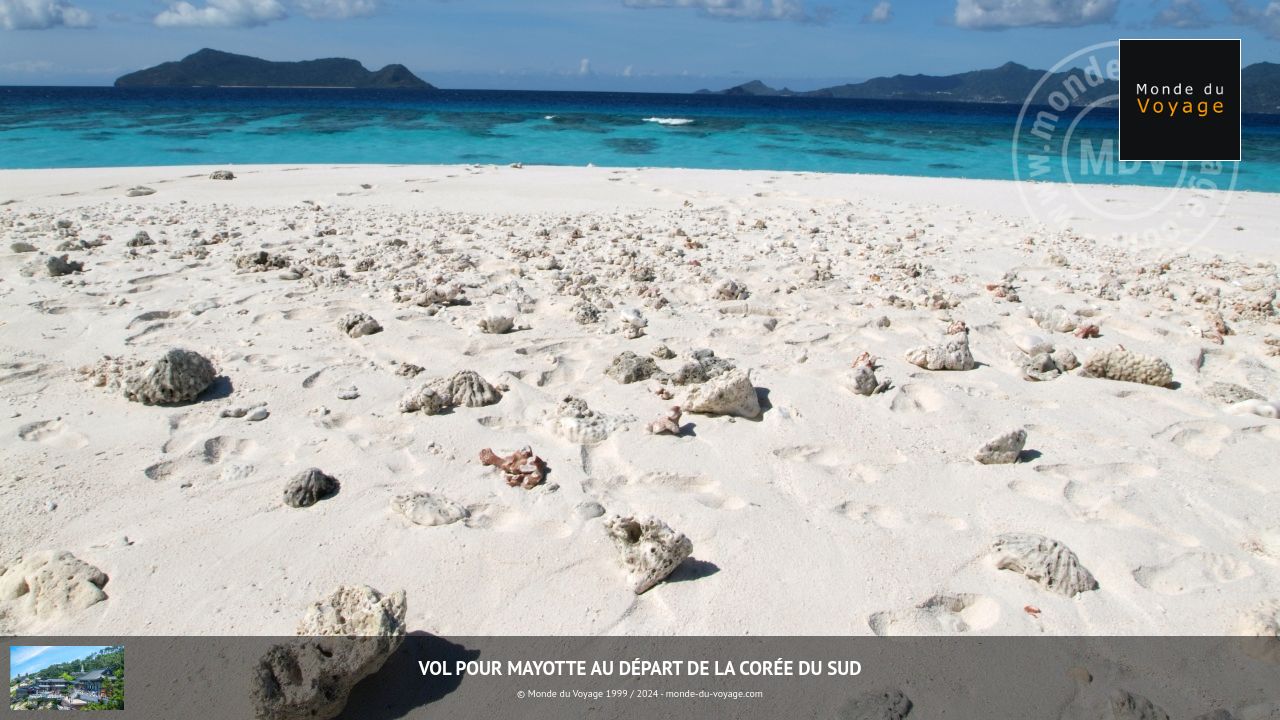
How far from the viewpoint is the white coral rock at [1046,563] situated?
214cm

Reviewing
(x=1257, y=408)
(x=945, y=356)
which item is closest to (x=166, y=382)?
(x=945, y=356)

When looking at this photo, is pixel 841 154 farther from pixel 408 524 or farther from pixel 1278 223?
pixel 408 524

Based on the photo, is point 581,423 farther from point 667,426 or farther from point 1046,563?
point 1046,563

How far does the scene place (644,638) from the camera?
1977mm

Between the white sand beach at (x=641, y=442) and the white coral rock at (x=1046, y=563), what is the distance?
0.01m

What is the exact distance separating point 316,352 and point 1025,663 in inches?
127

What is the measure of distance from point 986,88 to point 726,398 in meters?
108

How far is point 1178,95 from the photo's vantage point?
8.70m

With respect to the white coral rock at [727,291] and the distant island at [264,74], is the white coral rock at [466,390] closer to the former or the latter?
the white coral rock at [727,291]

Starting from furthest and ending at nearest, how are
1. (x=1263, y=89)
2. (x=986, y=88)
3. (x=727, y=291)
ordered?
(x=986, y=88) → (x=1263, y=89) → (x=727, y=291)

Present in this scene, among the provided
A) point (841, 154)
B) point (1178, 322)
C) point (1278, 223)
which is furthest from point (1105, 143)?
point (1178, 322)

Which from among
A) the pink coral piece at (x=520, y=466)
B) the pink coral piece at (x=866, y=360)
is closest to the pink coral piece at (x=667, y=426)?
the pink coral piece at (x=520, y=466)

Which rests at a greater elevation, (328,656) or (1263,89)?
(1263,89)

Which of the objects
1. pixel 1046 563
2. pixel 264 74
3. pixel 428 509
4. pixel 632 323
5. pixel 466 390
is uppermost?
pixel 264 74
